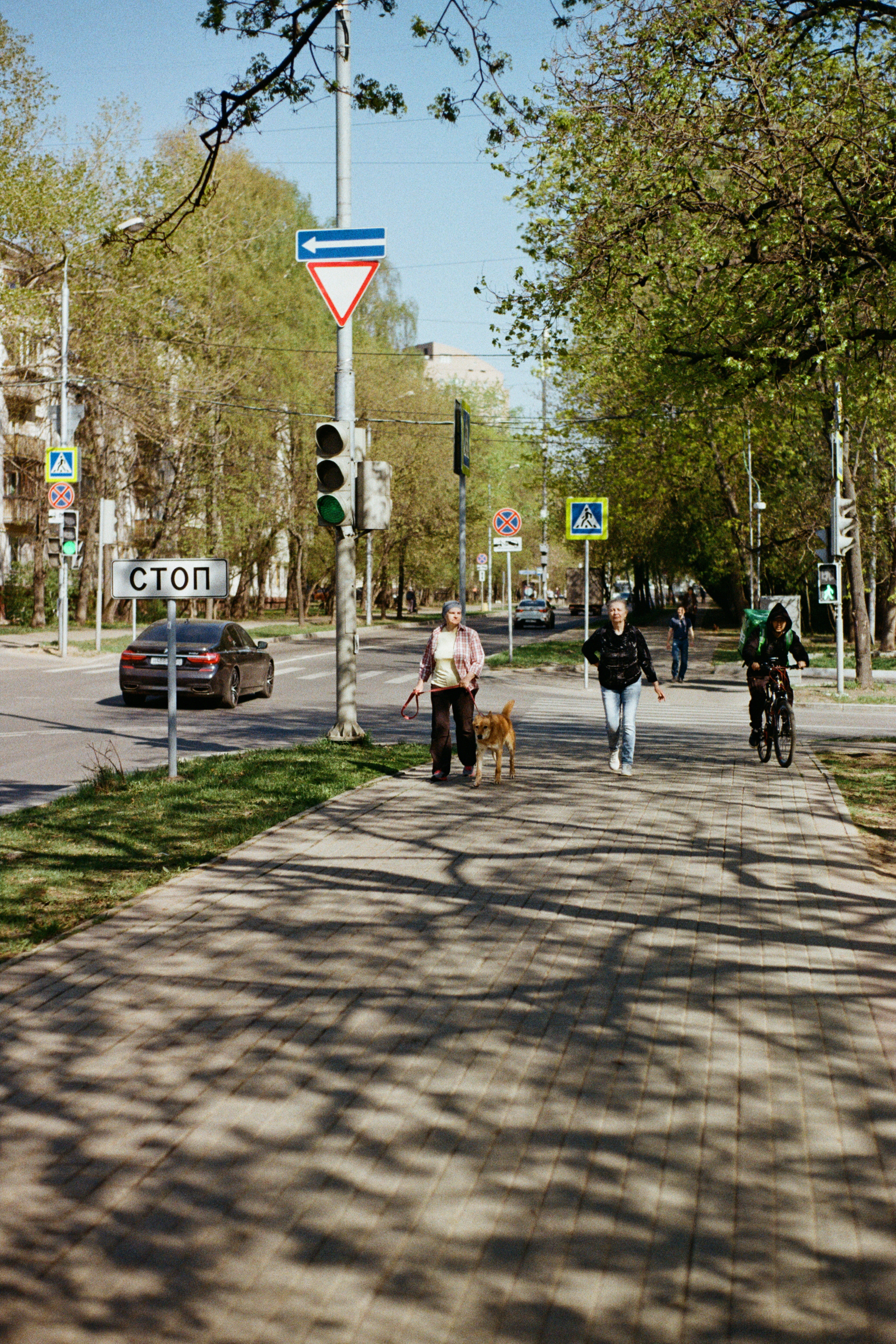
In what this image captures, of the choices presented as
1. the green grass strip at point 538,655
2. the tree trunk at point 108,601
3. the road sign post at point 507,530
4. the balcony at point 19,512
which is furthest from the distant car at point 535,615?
the road sign post at point 507,530

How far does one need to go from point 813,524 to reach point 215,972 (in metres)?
36.4

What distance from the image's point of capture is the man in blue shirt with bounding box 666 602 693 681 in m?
29.0

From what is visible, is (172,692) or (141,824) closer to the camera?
(141,824)

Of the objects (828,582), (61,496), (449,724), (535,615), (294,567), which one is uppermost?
(61,496)

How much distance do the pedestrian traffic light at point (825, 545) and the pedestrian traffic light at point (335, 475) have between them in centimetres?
1283

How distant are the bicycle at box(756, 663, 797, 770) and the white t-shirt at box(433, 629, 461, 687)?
3.65m

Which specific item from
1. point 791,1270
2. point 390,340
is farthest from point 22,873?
point 390,340

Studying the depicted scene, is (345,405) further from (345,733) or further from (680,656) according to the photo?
(680,656)

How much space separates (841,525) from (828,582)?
153 cm

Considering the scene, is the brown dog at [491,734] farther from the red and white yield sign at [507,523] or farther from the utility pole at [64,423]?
the utility pole at [64,423]

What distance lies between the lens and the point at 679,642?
1176 inches

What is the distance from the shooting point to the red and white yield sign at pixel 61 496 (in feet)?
104

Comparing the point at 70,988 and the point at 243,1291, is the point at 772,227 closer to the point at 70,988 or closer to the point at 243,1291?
the point at 70,988

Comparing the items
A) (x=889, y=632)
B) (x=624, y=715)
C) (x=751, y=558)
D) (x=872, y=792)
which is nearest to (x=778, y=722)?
(x=624, y=715)
